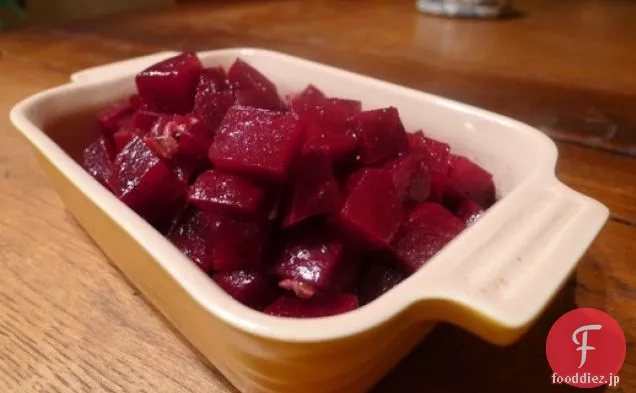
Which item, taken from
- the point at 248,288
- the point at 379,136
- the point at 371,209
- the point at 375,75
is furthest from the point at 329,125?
the point at 375,75

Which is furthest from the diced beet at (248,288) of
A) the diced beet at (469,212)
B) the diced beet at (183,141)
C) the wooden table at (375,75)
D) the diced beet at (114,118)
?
the diced beet at (114,118)

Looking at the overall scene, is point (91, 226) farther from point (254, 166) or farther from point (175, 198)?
point (254, 166)

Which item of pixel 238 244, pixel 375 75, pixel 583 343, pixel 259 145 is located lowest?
pixel 375 75

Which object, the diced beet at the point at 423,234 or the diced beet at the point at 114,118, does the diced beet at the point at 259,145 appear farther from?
the diced beet at the point at 114,118

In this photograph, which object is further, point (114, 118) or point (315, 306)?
point (114, 118)

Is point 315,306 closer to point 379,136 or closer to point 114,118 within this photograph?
point 379,136

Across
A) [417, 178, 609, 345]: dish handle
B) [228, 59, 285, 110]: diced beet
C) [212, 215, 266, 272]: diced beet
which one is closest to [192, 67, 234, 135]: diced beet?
[228, 59, 285, 110]: diced beet

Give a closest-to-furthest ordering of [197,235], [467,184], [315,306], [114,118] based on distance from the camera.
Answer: [315,306] → [197,235] → [467,184] → [114,118]
